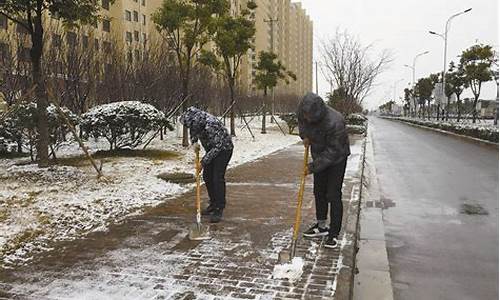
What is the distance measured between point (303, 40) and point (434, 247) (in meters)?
141

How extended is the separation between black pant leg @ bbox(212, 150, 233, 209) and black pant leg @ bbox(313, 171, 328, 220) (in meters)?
1.24

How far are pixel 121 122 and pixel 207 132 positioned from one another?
22.2 feet

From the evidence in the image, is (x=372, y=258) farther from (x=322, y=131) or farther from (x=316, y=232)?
(x=322, y=131)

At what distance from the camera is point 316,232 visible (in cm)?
509

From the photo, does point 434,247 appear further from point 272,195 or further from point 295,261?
point 272,195

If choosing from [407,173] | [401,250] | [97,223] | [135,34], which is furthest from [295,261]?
[135,34]

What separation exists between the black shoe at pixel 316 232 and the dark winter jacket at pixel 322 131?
792mm

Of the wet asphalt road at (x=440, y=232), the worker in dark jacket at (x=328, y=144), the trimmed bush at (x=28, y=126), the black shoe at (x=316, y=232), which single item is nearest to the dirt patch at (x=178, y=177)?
the trimmed bush at (x=28, y=126)

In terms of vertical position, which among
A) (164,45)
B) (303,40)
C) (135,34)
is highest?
(303,40)

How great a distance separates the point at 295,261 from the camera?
4.14 meters

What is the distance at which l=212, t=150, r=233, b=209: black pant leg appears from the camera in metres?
5.76

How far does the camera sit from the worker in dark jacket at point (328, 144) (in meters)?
4.52

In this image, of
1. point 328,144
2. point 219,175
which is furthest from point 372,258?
point 219,175

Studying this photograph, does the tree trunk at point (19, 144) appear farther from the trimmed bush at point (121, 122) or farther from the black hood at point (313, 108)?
the black hood at point (313, 108)
